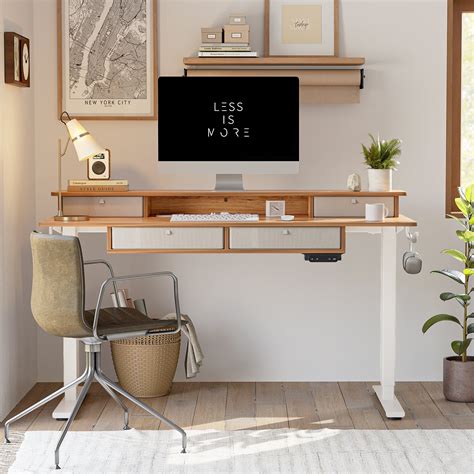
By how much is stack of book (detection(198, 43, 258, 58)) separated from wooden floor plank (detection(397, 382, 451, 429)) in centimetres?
175

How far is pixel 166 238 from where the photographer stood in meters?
4.00

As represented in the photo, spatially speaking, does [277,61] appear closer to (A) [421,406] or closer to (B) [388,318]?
(B) [388,318]

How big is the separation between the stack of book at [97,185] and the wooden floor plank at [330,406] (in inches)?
52.0

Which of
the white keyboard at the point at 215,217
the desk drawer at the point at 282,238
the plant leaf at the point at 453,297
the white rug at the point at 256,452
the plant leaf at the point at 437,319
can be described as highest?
the white keyboard at the point at 215,217

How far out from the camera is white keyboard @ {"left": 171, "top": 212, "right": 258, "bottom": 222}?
405 cm

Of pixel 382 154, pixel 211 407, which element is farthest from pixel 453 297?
pixel 211 407

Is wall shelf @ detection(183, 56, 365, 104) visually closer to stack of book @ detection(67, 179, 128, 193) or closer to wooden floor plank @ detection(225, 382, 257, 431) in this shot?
stack of book @ detection(67, 179, 128, 193)

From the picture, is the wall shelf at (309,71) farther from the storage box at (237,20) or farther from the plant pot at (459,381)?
the plant pot at (459,381)

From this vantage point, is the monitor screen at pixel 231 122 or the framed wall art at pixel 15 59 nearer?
the framed wall art at pixel 15 59

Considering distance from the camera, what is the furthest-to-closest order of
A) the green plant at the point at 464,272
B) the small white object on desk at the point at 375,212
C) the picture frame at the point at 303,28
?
the picture frame at the point at 303,28 → the green plant at the point at 464,272 → the small white object on desk at the point at 375,212

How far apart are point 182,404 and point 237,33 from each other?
5.68 ft

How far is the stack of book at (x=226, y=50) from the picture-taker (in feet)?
14.8

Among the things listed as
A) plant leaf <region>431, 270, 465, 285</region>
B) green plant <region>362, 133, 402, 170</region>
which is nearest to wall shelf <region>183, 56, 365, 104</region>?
green plant <region>362, 133, 402, 170</region>

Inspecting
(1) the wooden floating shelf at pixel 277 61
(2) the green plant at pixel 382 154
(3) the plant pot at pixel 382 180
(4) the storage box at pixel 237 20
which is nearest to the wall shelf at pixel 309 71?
(1) the wooden floating shelf at pixel 277 61
